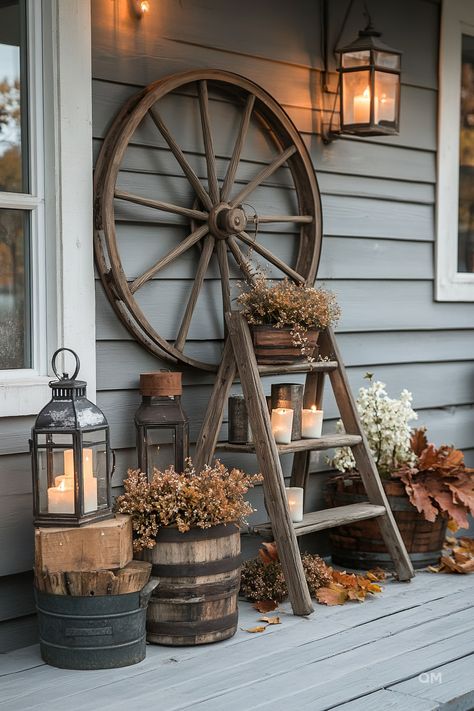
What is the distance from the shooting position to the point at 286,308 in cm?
340

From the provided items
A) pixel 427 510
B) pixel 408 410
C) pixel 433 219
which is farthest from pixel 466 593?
pixel 433 219

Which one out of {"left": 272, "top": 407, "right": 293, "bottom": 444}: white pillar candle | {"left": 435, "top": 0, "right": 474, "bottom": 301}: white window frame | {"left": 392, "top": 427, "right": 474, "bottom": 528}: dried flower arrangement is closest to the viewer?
{"left": 272, "top": 407, "right": 293, "bottom": 444}: white pillar candle

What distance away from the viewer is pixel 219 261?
12.0 feet

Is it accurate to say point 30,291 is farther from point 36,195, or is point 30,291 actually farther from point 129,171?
point 129,171

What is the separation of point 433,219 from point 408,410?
41.1 inches

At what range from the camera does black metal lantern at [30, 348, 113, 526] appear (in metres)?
2.82

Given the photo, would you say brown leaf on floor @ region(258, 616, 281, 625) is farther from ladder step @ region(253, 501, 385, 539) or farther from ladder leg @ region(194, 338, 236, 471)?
ladder leg @ region(194, 338, 236, 471)

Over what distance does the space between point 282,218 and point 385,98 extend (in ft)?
2.02

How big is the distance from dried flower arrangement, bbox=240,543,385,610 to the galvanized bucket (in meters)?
0.66

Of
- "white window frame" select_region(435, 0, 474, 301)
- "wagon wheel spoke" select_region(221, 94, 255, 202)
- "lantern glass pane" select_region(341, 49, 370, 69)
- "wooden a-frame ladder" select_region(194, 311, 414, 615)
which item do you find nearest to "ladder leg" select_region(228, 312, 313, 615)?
"wooden a-frame ladder" select_region(194, 311, 414, 615)

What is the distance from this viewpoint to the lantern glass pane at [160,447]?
3361mm

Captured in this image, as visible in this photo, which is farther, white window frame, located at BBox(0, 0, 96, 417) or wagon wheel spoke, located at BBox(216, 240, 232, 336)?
wagon wheel spoke, located at BBox(216, 240, 232, 336)

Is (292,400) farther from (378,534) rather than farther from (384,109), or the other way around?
(384,109)

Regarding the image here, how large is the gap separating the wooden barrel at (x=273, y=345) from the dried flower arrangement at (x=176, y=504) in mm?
530
